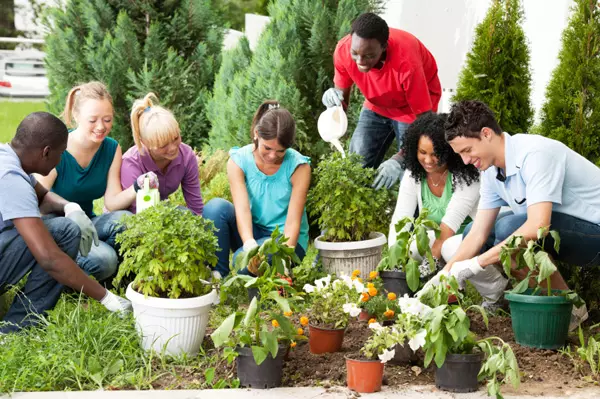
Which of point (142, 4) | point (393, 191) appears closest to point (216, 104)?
point (142, 4)

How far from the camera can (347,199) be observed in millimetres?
4238

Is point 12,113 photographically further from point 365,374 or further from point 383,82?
point 365,374

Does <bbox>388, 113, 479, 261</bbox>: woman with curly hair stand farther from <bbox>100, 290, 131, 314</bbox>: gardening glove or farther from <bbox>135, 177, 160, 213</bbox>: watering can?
<bbox>100, 290, 131, 314</bbox>: gardening glove

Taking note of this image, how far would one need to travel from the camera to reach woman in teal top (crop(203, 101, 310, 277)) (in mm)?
4027

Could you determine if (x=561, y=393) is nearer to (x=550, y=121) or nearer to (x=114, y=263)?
(x=550, y=121)

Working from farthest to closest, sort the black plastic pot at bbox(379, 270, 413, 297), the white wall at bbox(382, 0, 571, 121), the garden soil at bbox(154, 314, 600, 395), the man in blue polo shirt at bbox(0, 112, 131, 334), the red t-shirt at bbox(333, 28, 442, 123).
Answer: the white wall at bbox(382, 0, 571, 121) → the red t-shirt at bbox(333, 28, 442, 123) → the black plastic pot at bbox(379, 270, 413, 297) → the man in blue polo shirt at bbox(0, 112, 131, 334) → the garden soil at bbox(154, 314, 600, 395)

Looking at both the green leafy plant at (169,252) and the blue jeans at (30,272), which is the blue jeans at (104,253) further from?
the green leafy plant at (169,252)

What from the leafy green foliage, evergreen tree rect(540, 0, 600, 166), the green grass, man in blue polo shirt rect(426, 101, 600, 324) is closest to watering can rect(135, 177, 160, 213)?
the leafy green foliage

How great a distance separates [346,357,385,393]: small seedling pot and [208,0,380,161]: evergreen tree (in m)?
2.60

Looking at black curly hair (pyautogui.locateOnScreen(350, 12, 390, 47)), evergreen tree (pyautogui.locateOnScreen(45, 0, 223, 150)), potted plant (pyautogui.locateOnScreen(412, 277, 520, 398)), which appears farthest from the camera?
evergreen tree (pyautogui.locateOnScreen(45, 0, 223, 150))

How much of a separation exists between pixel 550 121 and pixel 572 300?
1.17m

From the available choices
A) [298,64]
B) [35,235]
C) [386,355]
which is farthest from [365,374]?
[298,64]

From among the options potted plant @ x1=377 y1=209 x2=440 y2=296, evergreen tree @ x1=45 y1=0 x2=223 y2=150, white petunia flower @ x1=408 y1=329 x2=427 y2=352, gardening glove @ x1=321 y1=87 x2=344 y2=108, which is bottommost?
white petunia flower @ x1=408 y1=329 x2=427 y2=352

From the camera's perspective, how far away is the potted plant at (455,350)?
2684 millimetres
